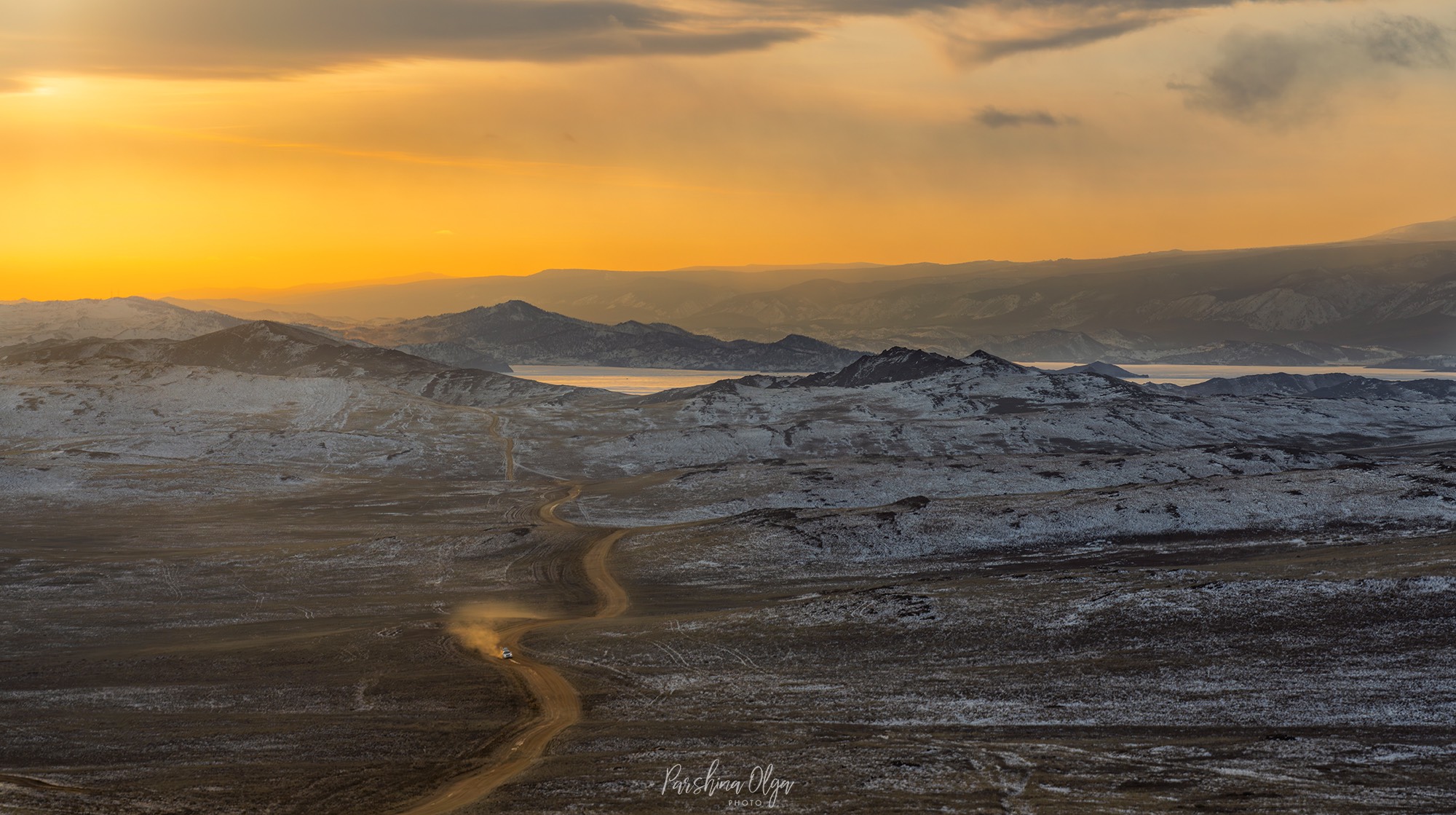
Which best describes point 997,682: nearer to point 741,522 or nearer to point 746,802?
point 746,802

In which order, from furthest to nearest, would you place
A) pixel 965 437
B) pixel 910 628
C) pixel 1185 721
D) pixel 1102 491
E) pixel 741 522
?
pixel 965 437
pixel 1102 491
pixel 741 522
pixel 910 628
pixel 1185 721

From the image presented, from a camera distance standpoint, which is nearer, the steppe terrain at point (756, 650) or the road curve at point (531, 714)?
the steppe terrain at point (756, 650)

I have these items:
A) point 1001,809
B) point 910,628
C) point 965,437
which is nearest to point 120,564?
point 910,628

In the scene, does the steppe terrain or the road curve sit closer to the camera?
the steppe terrain

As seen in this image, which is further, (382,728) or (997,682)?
(997,682)
